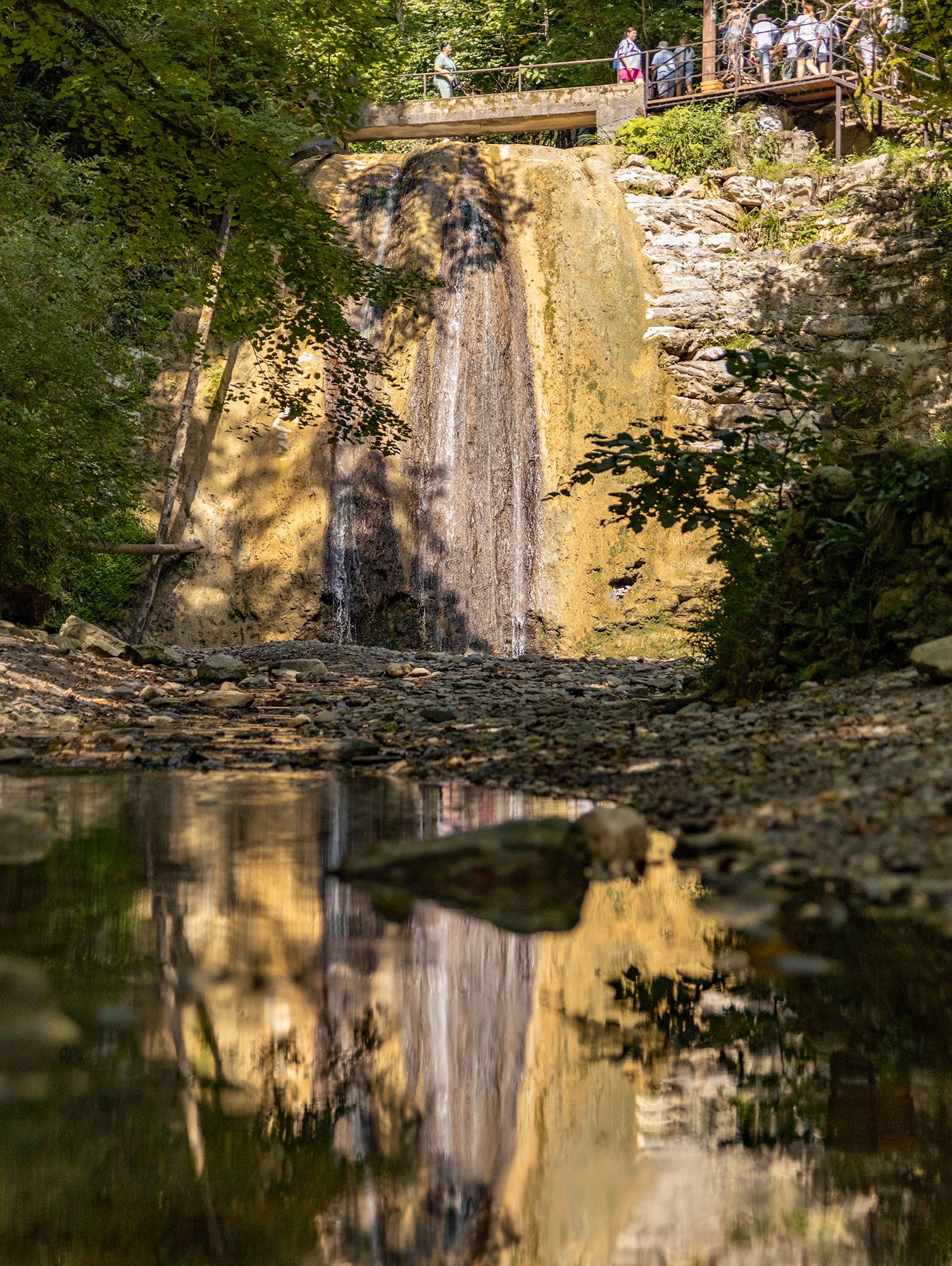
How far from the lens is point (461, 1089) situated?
182 cm

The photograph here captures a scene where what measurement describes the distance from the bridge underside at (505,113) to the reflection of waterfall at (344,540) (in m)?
4.73

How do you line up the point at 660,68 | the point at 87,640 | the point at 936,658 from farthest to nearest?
1. the point at 660,68
2. the point at 87,640
3. the point at 936,658

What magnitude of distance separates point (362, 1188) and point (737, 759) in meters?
3.21

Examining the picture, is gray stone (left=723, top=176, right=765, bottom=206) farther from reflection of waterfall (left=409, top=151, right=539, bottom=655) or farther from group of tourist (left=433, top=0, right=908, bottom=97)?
reflection of waterfall (left=409, top=151, right=539, bottom=655)

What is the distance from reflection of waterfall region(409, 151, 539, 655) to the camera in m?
14.2

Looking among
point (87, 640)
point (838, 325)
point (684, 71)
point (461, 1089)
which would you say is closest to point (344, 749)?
point (461, 1089)

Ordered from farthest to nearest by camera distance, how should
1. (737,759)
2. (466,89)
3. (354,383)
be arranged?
(466,89) < (354,383) < (737,759)

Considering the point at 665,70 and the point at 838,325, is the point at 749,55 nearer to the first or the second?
the point at 665,70

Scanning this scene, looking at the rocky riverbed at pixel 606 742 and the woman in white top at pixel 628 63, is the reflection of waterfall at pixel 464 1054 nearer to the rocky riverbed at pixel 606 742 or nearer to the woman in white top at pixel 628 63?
the rocky riverbed at pixel 606 742

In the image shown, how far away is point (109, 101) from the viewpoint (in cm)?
894

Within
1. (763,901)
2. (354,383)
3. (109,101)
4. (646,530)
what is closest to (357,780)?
(763,901)

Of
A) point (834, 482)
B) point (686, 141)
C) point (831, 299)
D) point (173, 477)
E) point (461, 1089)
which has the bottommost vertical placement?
point (461, 1089)

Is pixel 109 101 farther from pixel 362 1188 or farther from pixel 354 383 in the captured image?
pixel 362 1188

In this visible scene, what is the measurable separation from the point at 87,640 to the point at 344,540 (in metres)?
4.98
